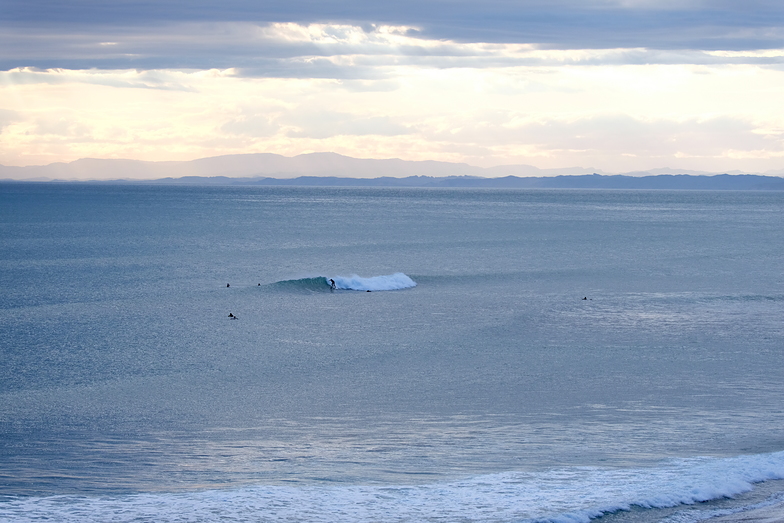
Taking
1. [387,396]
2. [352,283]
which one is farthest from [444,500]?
[352,283]

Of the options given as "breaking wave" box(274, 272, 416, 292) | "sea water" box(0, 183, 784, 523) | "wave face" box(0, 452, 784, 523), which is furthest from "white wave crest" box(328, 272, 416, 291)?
"wave face" box(0, 452, 784, 523)

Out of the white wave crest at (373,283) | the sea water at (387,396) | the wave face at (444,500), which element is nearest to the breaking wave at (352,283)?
the white wave crest at (373,283)

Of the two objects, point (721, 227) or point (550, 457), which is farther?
point (721, 227)

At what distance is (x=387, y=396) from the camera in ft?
68.8

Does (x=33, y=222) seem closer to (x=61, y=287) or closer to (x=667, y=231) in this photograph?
(x=61, y=287)

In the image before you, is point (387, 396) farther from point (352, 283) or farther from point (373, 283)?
point (352, 283)

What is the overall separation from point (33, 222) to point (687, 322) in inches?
3505

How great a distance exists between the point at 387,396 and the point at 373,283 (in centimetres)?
2329

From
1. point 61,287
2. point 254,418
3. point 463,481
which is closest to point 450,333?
point 254,418

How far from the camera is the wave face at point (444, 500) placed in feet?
42.8

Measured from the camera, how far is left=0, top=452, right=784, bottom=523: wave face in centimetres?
1305

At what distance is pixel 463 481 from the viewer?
48.2 feet

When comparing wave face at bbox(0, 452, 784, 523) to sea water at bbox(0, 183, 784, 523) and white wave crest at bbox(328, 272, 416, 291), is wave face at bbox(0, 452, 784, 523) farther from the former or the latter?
white wave crest at bbox(328, 272, 416, 291)

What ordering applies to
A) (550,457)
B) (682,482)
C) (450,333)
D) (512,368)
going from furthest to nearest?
(450,333), (512,368), (550,457), (682,482)
